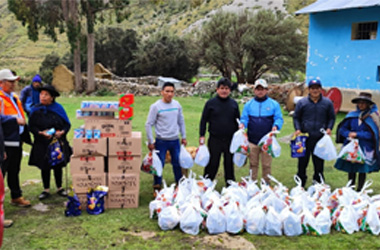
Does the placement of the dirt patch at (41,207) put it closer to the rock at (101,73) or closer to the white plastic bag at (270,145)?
the white plastic bag at (270,145)

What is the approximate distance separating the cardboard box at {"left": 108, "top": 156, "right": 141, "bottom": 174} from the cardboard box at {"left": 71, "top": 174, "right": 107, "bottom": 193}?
164 millimetres

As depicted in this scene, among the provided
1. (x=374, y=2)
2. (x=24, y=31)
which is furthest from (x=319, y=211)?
(x=24, y=31)

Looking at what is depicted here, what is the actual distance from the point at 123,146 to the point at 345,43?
13283mm

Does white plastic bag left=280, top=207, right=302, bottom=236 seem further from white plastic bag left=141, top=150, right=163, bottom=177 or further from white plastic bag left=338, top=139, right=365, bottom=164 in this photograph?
white plastic bag left=141, top=150, right=163, bottom=177

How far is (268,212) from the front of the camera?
410cm

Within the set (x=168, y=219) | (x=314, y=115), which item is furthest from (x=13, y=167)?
(x=314, y=115)

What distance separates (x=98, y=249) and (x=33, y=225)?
1.11 metres

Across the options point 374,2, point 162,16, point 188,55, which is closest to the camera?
point 374,2

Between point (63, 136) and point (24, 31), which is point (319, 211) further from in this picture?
point (24, 31)

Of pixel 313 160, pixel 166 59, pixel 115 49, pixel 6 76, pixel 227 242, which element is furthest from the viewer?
pixel 115 49

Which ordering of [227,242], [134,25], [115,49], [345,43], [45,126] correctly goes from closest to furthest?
1. [227,242]
2. [45,126]
3. [345,43]
4. [115,49]
5. [134,25]

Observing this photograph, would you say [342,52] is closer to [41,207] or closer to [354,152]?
[354,152]

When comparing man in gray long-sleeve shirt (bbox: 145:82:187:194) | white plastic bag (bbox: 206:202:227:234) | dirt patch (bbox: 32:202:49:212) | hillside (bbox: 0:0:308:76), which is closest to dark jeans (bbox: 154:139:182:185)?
man in gray long-sleeve shirt (bbox: 145:82:187:194)

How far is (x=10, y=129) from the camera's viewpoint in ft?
15.2
